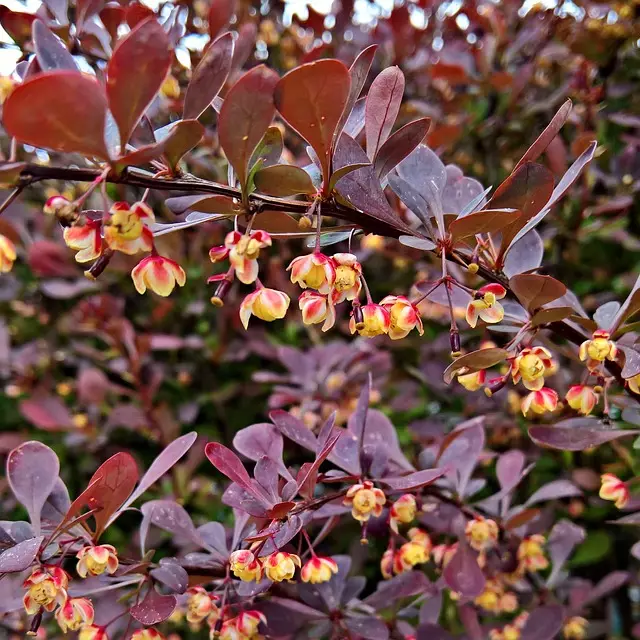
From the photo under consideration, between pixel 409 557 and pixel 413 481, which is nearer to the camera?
pixel 413 481

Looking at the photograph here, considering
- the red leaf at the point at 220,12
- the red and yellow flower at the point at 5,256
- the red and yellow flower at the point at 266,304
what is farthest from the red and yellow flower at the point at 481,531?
the red leaf at the point at 220,12

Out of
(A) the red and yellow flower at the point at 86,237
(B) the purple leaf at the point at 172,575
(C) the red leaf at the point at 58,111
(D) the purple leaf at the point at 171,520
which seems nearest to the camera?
(C) the red leaf at the point at 58,111

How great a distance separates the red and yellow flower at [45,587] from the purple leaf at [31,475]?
8 centimetres

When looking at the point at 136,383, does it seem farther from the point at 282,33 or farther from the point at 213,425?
the point at 282,33

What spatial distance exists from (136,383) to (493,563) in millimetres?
930

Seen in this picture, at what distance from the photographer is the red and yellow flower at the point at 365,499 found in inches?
27.2

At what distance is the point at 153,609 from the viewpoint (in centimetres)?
62

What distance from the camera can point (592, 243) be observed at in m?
1.63

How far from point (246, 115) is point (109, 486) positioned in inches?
15.8

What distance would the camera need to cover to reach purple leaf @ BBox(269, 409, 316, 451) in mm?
727

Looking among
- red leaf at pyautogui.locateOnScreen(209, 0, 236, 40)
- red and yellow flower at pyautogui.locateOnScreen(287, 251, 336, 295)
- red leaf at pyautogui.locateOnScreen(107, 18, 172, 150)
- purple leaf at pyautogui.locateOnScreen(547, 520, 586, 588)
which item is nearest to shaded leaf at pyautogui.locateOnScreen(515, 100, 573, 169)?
red and yellow flower at pyautogui.locateOnScreen(287, 251, 336, 295)

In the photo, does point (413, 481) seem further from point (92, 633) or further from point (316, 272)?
point (92, 633)

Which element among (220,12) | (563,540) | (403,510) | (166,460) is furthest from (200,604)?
(220,12)

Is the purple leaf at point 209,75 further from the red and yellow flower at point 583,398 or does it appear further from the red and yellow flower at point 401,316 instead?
the red and yellow flower at point 583,398
